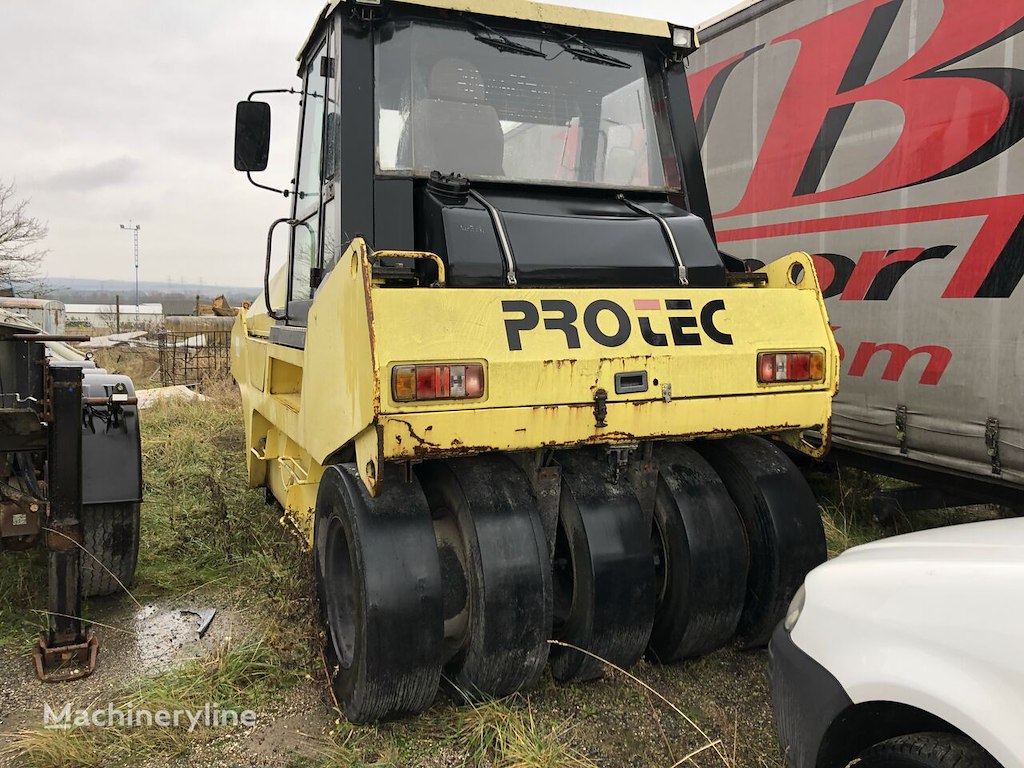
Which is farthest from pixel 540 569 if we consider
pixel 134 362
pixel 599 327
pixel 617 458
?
pixel 134 362

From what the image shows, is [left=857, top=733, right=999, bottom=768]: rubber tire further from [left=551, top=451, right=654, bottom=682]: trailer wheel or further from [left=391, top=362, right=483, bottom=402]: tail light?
[left=391, top=362, right=483, bottom=402]: tail light

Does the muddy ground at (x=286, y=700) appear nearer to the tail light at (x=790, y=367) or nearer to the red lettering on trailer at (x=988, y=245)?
the tail light at (x=790, y=367)

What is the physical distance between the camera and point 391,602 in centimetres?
267

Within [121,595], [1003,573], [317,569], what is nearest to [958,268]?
[1003,573]

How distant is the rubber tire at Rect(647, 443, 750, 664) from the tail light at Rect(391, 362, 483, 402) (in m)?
1.13

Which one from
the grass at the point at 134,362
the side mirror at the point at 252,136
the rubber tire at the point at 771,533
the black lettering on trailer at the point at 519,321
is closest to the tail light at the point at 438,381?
the black lettering on trailer at the point at 519,321

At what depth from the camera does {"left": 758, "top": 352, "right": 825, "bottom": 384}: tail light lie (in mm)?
2965

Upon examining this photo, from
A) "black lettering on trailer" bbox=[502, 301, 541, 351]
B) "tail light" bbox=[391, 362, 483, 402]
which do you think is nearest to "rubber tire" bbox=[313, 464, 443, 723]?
"tail light" bbox=[391, 362, 483, 402]

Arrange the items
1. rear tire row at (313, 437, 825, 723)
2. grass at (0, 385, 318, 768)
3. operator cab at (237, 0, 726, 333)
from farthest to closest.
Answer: operator cab at (237, 0, 726, 333)
grass at (0, 385, 318, 768)
rear tire row at (313, 437, 825, 723)

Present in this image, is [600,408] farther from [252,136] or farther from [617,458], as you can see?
[252,136]

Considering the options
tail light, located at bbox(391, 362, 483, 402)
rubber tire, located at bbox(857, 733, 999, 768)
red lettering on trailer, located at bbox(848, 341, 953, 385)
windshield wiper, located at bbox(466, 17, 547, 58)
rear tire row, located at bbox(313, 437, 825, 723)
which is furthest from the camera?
red lettering on trailer, located at bbox(848, 341, 953, 385)

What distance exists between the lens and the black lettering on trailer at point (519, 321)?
2635 millimetres

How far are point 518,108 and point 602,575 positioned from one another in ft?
7.00

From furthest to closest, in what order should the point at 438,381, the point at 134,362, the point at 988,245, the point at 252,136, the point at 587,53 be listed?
the point at 134,362, the point at 988,245, the point at 252,136, the point at 587,53, the point at 438,381
